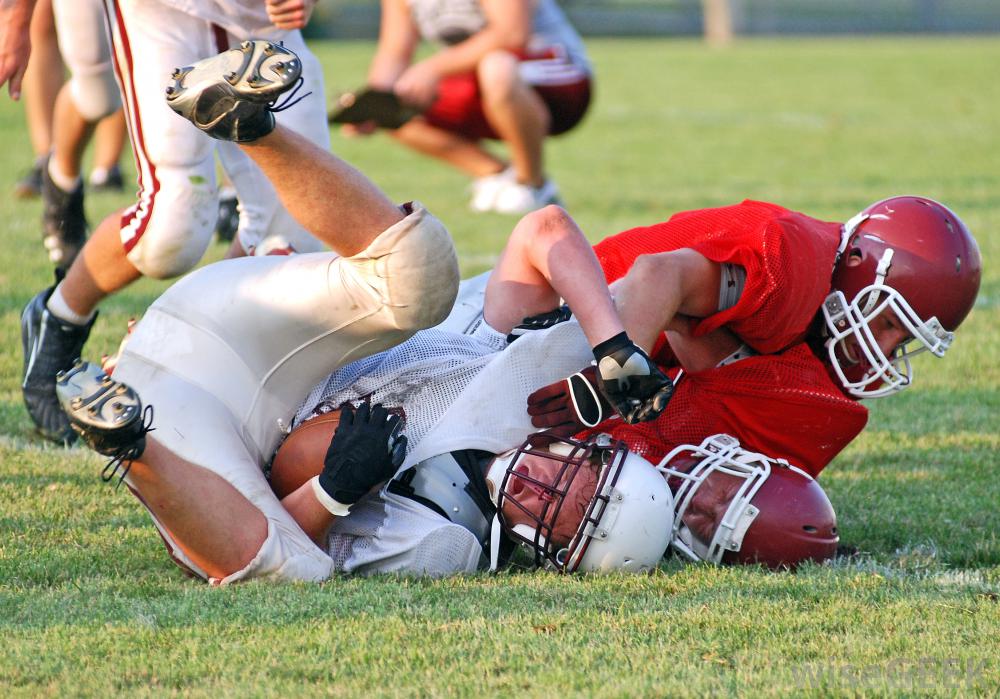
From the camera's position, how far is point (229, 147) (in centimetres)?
380

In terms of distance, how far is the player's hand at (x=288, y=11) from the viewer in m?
3.45

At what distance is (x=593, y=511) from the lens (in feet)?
8.91

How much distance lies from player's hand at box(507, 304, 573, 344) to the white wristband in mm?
588

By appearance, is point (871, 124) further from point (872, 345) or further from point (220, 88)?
point (220, 88)

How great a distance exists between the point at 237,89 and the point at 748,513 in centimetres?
128

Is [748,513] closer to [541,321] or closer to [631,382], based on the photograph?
[631,382]

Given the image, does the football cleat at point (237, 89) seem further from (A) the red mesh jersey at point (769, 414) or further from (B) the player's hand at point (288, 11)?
(A) the red mesh jersey at point (769, 414)

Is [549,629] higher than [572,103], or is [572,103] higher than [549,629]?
[549,629]

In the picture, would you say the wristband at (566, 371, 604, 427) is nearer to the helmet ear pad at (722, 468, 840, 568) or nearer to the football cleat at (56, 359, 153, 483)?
the helmet ear pad at (722, 468, 840, 568)

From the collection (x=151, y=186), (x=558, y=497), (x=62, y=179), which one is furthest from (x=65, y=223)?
(x=558, y=497)

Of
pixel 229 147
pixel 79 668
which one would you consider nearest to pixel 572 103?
pixel 229 147

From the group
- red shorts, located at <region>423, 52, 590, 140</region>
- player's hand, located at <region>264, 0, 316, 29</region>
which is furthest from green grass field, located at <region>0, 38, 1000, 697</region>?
red shorts, located at <region>423, 52, 590, 140</region>

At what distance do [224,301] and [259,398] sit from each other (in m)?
0.21

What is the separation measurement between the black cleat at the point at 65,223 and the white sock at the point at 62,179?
0.04 ft
